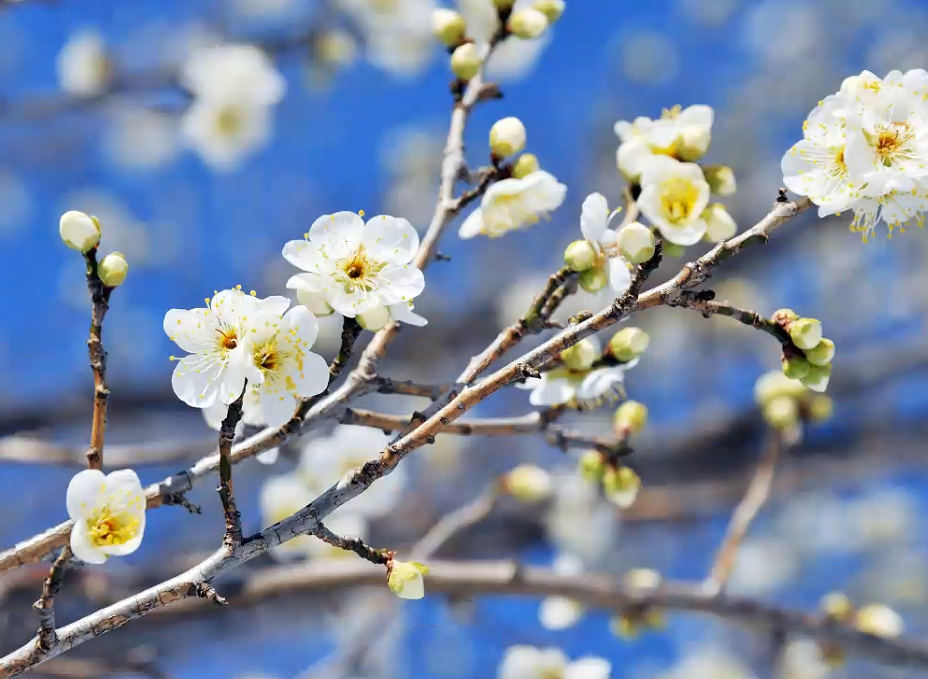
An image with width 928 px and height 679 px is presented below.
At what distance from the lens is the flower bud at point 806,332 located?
1334mm

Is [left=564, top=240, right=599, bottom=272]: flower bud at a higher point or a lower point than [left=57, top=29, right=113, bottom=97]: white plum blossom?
lower

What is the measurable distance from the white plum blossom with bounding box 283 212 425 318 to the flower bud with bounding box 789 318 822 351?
56 centimetres

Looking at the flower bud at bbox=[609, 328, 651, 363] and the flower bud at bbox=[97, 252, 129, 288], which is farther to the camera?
the flower bud at bbox=[609, 328, 651, 363]

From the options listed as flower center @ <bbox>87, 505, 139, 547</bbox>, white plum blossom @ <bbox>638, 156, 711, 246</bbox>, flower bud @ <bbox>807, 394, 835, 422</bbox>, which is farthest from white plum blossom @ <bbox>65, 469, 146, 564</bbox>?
flower bud @ <bbox>807, 394, 835, 422</bbox>

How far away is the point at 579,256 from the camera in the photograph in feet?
4.64

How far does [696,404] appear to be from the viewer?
4.94 metres

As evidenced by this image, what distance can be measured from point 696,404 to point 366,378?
3784 mm

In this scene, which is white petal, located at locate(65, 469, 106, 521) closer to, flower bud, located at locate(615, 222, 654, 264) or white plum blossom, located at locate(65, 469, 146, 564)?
white plum blossom, located at locate(65, 469, 146, 564)

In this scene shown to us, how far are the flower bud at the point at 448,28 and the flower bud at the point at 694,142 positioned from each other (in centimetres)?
60

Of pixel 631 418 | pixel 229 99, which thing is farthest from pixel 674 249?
pixel 229 99

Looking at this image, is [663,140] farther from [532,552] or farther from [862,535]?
[862,535]

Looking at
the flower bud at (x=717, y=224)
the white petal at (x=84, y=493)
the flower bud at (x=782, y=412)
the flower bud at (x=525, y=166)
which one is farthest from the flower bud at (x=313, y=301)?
the flower bud at (x=782, y=412)

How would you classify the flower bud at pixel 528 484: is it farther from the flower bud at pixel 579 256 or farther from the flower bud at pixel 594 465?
the flower bud at pixel 579 256

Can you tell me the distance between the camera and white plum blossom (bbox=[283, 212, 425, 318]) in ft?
4.37
